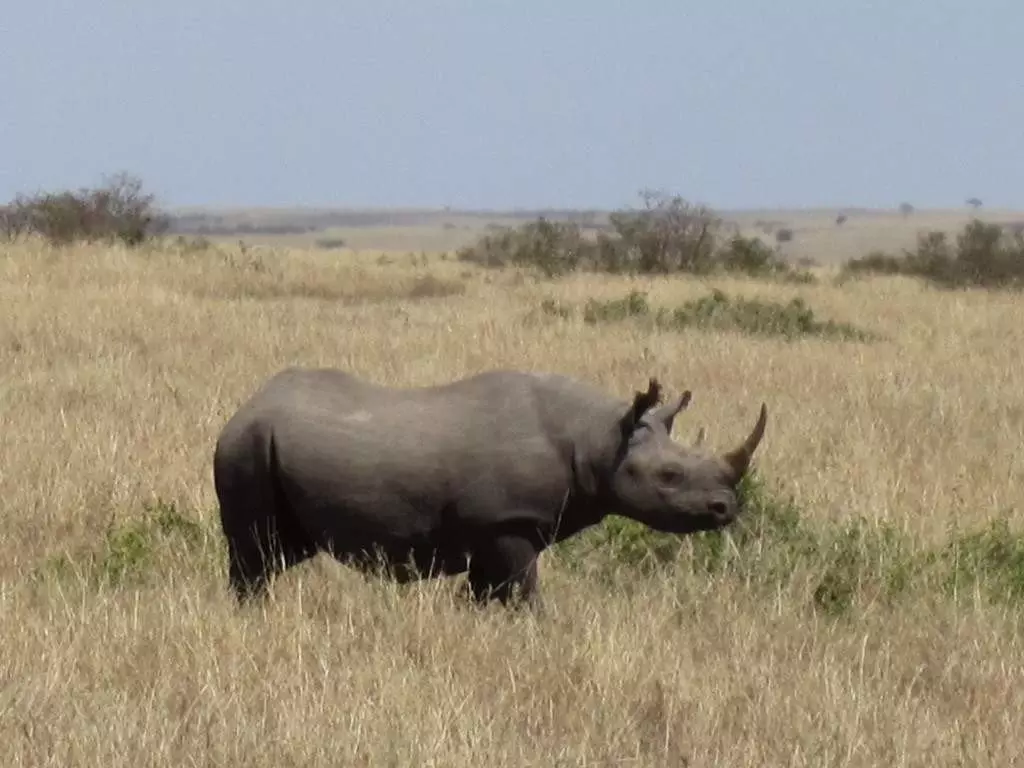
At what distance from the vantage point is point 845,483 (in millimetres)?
8703

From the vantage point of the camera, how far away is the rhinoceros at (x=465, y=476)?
19.0 ft

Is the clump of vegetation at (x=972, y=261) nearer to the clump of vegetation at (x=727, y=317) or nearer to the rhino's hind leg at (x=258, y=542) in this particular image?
the clump of vegetation at (x=727, y=317)

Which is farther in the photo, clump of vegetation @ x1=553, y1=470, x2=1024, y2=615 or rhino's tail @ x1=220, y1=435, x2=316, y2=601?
clump of vegetation @ x1=553, y1=470, x2=1024, y2=615

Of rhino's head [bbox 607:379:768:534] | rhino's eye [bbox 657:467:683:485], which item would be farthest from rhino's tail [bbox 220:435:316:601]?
rhino's eye [bbox 657:467:683:485]

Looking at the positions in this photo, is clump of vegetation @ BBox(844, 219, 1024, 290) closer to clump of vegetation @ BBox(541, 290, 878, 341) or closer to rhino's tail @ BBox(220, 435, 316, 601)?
clump of vegetation @ BBox(541, 290, 878, 341)

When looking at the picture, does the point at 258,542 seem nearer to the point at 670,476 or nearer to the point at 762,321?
the point at 670,476

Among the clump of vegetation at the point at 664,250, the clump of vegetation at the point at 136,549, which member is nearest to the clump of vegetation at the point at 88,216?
the clump of vegetation at the point at 664,250

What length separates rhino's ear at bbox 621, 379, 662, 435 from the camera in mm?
5773

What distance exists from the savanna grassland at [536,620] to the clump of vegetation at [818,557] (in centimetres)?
2

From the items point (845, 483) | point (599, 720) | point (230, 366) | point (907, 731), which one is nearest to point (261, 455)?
point (599, 720)

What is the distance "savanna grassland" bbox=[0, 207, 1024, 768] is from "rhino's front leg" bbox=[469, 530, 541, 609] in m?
0.09

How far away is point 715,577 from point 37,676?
2.82 metres

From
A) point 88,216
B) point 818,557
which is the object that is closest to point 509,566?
point 818,557

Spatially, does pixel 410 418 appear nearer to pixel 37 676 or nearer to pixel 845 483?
pixel 37 676
